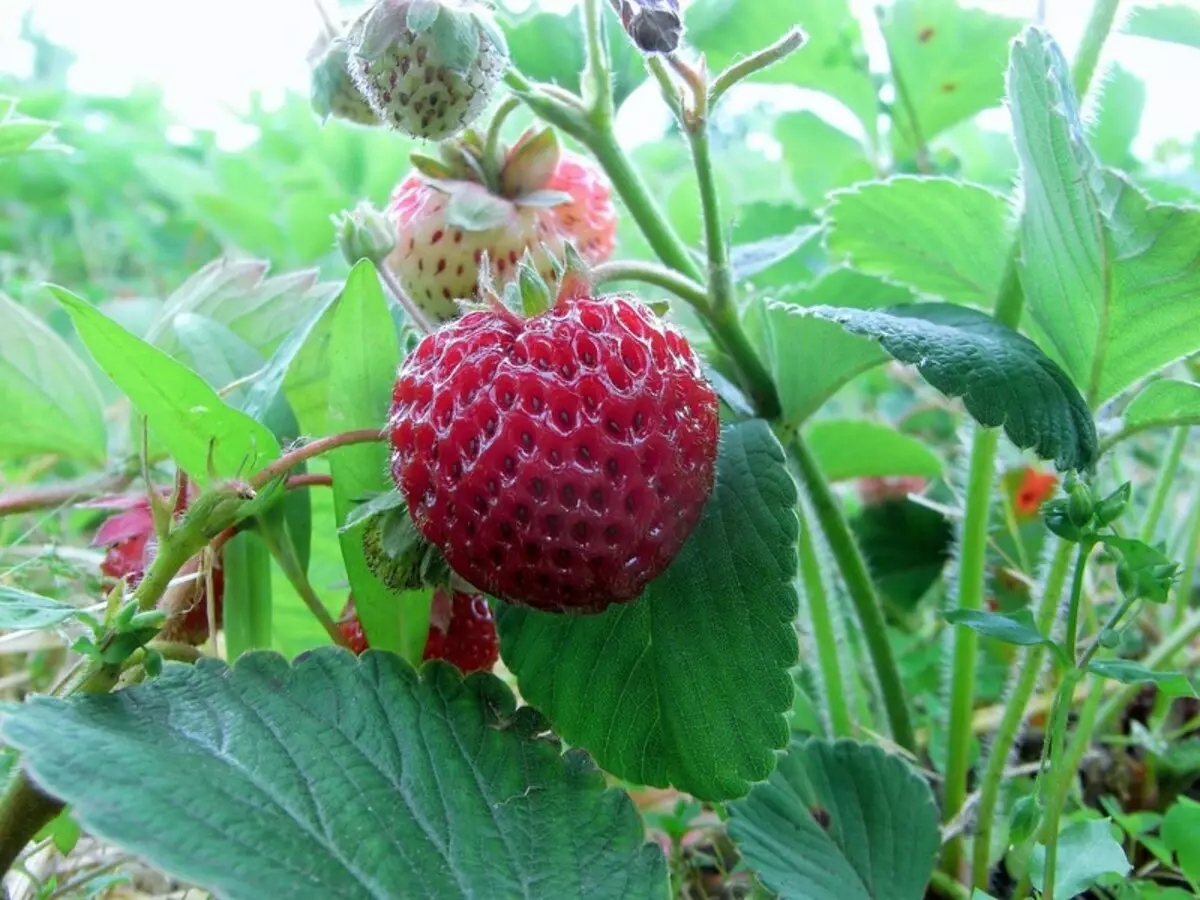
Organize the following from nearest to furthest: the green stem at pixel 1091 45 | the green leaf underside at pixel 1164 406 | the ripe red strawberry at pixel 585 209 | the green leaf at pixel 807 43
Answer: the green leaf underside at pixel 1164 406, the green stem at pixel 1091 45, the ripe red strawberry at pixel 585 209, the green leaf at pixel 807 43

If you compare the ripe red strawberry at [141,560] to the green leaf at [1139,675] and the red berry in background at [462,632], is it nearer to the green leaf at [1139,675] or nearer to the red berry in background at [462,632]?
the red berry in background at [462,632]

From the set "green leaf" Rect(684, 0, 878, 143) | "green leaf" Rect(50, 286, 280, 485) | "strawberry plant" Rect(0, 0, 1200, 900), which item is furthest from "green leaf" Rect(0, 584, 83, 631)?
"green leaf" Rect(684, 0, 878, 143)

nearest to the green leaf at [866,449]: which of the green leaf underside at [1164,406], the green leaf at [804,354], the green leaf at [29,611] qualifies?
the green leaf at [804,354]

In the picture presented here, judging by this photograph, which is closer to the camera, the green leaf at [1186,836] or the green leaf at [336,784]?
the green leaf at [336,784]

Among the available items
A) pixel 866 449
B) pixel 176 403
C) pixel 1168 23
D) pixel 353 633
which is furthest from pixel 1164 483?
pixel 176 403

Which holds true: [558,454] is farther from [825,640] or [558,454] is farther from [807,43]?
[807,43]

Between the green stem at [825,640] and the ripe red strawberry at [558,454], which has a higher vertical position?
the ripe red strawberry at [558,454]

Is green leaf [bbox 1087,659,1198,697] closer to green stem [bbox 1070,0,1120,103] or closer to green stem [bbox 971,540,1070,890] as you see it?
green stem [bbox 971,540,1070,890]

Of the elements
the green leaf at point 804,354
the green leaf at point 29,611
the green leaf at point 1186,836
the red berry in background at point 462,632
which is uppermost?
the green leaf at point 804,354
